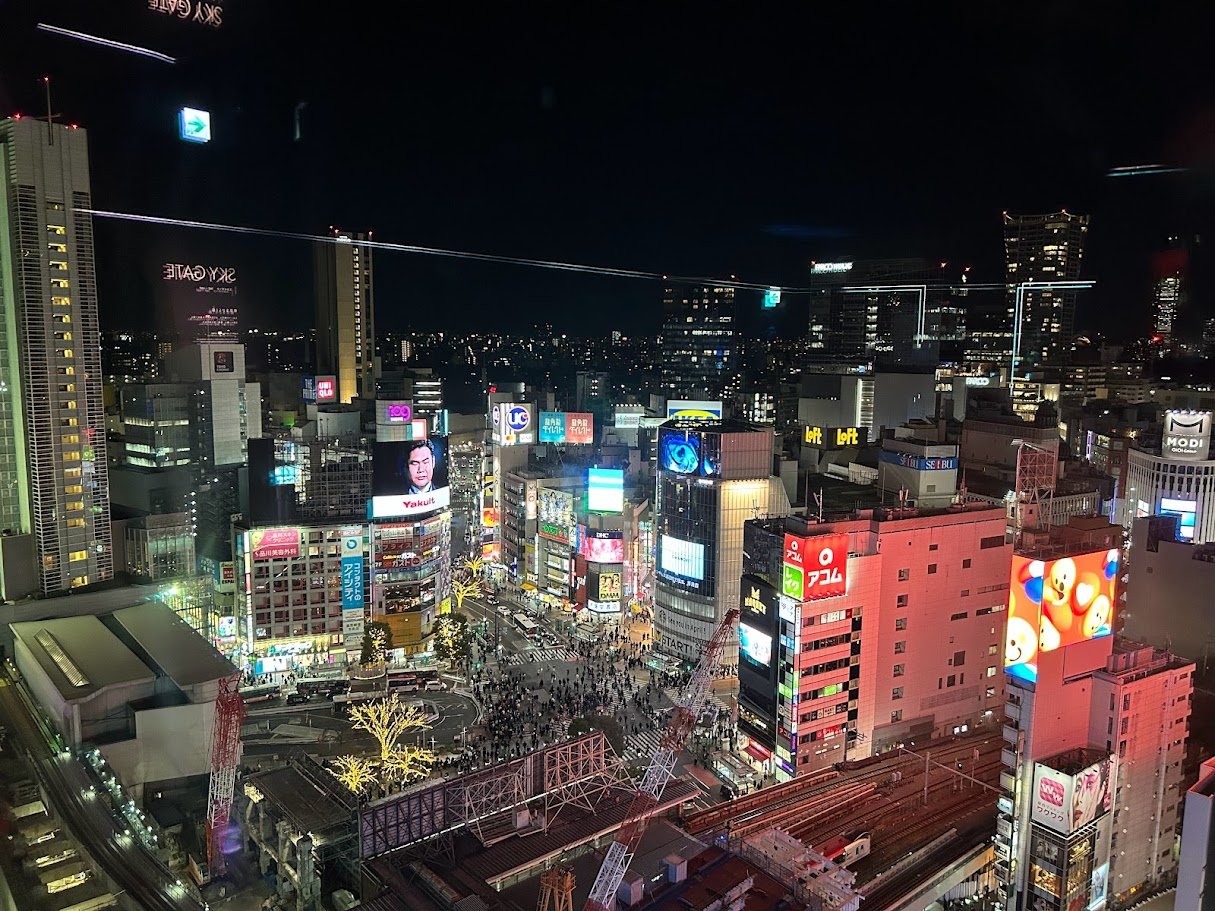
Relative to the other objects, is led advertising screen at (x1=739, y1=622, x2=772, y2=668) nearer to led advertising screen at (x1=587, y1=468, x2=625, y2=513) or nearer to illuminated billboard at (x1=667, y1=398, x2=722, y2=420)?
led advertising screen at (x1=587, y1=468, x2=625, y2=513)

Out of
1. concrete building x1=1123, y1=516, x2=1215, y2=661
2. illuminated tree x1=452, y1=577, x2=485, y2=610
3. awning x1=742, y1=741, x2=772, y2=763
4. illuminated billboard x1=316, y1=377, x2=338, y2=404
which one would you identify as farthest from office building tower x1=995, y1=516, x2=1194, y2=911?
illuminated billboard x1=316, y1=377, x2=338, y2=404

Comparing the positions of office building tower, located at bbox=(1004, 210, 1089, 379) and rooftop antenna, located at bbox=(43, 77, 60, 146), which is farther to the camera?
office building tower, located at bbox=(1004, 210, 1089, 379)

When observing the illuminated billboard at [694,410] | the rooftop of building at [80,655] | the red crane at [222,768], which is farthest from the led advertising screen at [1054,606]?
the illuminated billboard at [694,410]

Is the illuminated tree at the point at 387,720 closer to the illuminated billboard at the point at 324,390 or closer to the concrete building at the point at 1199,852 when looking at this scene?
the concrete building at the point at 1199,852

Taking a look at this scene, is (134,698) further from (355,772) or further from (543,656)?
(543,656)

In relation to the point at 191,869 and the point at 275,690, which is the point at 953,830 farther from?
the point at 275,690
